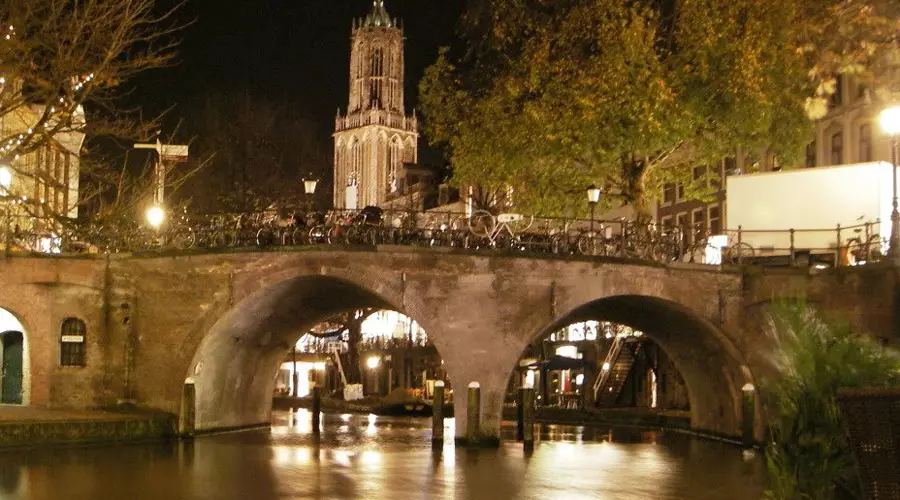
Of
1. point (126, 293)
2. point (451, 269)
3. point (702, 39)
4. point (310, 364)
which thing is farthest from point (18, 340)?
point (310, 364)

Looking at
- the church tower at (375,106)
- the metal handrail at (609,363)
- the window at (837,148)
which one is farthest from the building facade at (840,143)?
the church tower at (375,106)

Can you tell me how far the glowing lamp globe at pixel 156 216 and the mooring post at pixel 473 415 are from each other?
9.31m

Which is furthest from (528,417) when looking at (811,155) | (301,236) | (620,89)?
(811,155)

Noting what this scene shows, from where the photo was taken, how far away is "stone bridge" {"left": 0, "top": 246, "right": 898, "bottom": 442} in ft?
95.5

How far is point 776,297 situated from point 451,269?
7846mm

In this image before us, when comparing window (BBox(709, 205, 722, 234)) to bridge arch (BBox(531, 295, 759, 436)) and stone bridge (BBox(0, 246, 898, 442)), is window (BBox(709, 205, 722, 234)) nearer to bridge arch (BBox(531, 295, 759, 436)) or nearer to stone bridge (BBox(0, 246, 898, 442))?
bridge arch (BBox(531, 295, 759, 436))

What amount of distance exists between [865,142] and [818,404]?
3230 cm

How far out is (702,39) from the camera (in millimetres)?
32750

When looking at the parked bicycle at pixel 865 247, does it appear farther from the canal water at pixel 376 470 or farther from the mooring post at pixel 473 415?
the mooring post at pixel 473 415

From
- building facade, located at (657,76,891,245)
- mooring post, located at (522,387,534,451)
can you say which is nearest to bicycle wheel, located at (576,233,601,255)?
mooring post, located at (522,387,534,451)

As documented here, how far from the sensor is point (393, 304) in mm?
29547

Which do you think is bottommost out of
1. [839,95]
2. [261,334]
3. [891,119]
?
[261,334]

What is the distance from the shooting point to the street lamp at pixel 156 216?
103ft

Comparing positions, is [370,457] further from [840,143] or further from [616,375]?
[840,143]
